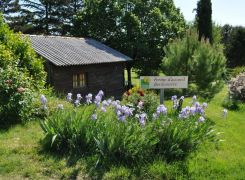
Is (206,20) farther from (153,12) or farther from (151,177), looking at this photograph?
(151,177)

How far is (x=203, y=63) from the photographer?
1541cm

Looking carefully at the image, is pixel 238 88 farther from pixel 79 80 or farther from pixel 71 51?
pixel 71 51

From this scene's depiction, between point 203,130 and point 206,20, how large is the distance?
28.5 m

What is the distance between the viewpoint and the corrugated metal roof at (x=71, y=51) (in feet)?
65.1

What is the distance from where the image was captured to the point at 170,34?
3042 cm

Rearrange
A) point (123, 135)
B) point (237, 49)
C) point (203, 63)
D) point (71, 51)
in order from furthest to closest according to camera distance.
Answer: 1. point (237, 49)
2. point (71, 51)
3. point (203, 63)
4. point (123, 135)

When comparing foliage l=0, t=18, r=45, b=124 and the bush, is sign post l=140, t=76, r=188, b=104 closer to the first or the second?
the bush

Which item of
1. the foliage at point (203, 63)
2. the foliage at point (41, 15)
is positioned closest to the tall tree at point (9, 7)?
the foliage at point (41, 15)

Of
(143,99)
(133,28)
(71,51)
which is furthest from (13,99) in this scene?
(133,28)

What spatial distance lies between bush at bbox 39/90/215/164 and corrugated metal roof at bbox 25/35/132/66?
40.1 feet

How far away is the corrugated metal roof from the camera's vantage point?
19828 millimetres

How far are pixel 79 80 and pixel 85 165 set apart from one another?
15.4 meters

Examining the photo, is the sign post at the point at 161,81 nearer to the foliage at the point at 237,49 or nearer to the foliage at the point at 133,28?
the foliage at the point at 133,28

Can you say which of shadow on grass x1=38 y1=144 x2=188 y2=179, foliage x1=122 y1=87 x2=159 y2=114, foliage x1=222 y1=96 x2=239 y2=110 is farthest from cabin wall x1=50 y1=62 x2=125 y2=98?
shadow on grass x1=38 y1=144 x2=188 y2=179
